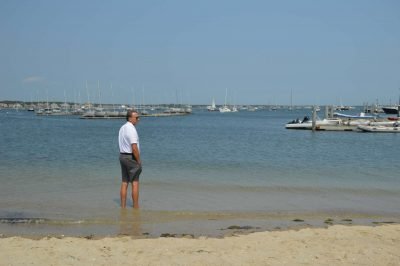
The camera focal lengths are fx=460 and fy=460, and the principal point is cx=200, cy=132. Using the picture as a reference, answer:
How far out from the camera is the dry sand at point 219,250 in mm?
6297

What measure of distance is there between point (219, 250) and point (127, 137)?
11.5 ft

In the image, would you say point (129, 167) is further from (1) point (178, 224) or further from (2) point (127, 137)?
(1) point (178, 224)

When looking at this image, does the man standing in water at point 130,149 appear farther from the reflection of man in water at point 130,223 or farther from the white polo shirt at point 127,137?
the reflection of man in water at point 130,223

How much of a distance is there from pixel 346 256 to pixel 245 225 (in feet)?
9.14

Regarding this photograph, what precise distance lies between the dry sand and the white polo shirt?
2.37 metres

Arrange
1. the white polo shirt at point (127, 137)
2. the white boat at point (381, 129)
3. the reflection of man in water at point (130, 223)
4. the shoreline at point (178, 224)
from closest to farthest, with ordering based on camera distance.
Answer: the shoreline at point (178, 224), the reflection of man in water at point (130, 223), the white polo shirt at point (127, 137), the white boat at point (381, 129)

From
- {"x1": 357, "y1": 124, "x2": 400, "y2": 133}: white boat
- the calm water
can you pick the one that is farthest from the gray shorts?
{"x1": 357, "y1": 124, "x2": 400, "y2": 133}: white boat

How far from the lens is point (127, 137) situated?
938cm

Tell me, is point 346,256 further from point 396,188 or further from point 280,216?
point 396,188

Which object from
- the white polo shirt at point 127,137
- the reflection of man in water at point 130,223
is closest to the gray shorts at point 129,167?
Result: the white polo shirt at point 127,137

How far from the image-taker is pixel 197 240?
7547 millimetres

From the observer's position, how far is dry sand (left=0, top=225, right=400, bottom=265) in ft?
20.7

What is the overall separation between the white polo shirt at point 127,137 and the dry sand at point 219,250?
93.1 inches

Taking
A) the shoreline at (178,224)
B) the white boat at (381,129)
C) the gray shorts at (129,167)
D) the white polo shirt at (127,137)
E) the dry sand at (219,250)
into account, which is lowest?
→ the white boat at (381,129)
